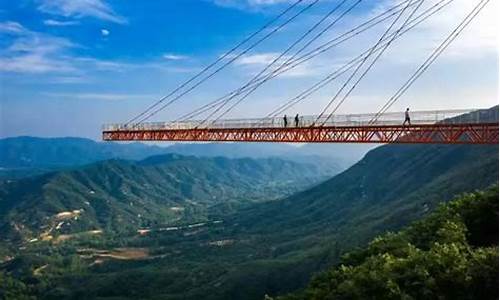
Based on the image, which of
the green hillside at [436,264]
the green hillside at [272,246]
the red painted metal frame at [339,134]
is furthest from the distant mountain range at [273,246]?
the red painted metal frame at [339,134]

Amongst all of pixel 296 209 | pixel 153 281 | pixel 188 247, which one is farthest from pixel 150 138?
pixel 296 209

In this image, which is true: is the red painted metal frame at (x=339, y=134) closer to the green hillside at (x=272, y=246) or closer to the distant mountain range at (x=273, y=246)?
the distant mountain range at (x=273, y=246)

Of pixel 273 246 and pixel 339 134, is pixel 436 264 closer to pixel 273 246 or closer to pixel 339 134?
pixel 339 134

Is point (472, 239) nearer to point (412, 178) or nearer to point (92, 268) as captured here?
point (412, 178)

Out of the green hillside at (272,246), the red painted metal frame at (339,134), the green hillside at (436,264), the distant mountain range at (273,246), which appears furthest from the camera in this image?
the green hillside at (272,246)

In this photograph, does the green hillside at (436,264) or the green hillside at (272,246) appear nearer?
the green hillside at (436,264)

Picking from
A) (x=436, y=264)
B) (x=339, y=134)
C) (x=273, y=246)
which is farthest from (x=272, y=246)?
(x=436, y=264)

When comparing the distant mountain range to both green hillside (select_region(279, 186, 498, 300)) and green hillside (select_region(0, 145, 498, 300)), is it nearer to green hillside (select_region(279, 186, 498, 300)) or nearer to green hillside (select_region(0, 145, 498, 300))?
green hillside (select_region(0, 145, 498, 300))
